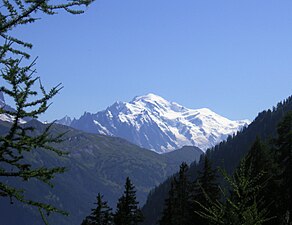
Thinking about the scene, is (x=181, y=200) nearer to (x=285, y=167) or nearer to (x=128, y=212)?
(x=128, y=212)

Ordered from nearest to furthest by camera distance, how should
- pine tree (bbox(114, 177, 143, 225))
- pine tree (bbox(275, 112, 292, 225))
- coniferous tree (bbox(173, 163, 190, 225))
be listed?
pine tree (bbox(275, 112, 292, 225)), pine tree (bbox(114, 177, 143, 225)), coniferous tree (bbox(173, 163, 190, 225))

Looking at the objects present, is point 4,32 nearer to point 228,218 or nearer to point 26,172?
point 26,172

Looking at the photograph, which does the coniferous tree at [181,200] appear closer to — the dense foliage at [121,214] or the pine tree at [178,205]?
the pine tree at [178,205]

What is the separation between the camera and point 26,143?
8.45 metres

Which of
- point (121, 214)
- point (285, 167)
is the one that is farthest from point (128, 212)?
point (285, 167)

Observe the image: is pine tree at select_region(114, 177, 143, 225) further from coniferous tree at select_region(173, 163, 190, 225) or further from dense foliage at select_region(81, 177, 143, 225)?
coniferous tree at select_region(173, 163, 190, 225)

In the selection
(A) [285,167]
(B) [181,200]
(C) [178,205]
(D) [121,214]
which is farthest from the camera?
(B) [181,200]

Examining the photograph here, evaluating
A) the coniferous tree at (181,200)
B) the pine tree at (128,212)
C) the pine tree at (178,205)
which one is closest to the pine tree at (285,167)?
the pine tree at (178,205)

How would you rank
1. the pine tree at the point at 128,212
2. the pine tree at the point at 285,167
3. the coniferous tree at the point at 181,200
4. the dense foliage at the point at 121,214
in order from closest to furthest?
the pine tree at the point at 285,167, the dense foliage at the point at 121,214, the pine tree at the point at 128,212, the coniferous tree at the point at 181,200

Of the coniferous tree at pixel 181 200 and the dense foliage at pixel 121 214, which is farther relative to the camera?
the coniferous tree at pixel 181 200

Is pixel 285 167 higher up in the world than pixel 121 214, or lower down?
higher up

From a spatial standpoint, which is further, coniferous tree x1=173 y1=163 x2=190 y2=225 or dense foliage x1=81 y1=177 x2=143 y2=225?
coniferous tree x1=173 y1=163 x2=190 y2=225

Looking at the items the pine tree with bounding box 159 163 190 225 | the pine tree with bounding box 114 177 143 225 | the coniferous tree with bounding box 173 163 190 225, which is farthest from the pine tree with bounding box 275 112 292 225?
the pine tree with bounding box 114 177 143 225

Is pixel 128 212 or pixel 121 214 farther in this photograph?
pixel 128 212
